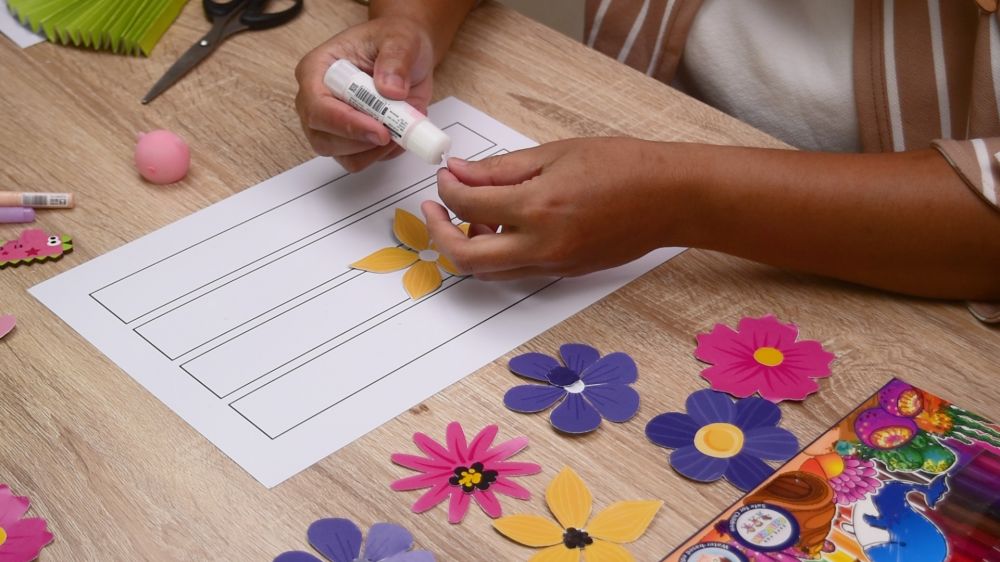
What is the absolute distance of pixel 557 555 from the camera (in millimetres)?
567

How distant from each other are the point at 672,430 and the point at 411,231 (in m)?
0.25

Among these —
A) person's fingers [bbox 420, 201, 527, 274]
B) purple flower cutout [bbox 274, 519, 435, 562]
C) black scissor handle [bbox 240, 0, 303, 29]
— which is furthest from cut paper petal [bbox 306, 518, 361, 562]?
black scissor handle [bbox 240, 0, 303, 29]

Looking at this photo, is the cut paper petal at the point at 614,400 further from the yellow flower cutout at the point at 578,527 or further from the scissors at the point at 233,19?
the scissors at the point at 233,19

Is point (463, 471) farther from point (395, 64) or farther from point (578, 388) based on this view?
point (395, 64)

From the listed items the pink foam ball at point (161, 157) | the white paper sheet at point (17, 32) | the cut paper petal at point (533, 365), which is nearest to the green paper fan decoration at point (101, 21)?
the white paper sheet at point (17, 32)

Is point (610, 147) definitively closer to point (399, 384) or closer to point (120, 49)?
point (399, 384)

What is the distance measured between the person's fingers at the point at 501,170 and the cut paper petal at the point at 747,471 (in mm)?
237

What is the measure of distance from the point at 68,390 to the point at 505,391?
257 millimetres

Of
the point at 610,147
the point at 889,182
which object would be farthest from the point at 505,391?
the point at 889,182

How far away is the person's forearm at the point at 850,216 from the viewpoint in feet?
2.37

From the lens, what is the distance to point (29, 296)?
72cm

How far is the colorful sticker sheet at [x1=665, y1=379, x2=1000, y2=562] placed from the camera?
564 mm

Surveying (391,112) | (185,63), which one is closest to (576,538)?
(391,112)

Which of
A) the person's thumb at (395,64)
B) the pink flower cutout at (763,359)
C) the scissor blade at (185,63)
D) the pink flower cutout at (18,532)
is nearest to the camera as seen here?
the pink flower cutout at (18,532)
